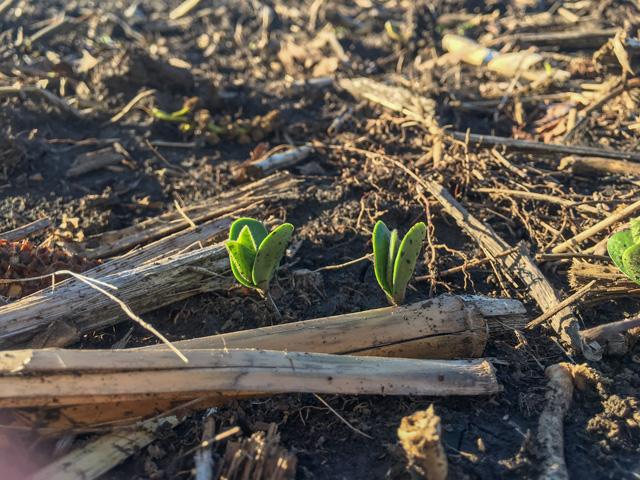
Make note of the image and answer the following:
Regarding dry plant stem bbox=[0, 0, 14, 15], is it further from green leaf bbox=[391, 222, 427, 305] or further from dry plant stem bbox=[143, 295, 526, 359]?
green leaf bbox=[391, 222, 427, 305]

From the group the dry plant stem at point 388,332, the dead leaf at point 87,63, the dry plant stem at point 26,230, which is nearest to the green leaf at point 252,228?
the dry plant stem at point 388,332

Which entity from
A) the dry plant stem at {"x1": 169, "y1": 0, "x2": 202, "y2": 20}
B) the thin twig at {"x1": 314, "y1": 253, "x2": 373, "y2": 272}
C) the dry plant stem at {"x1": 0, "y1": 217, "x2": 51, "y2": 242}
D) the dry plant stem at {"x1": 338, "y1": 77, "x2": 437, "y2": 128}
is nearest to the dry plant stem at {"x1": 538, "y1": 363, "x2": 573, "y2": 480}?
the thin twig at {"x1": 314, "y1": 253, "x2": 373, "y2": 272}

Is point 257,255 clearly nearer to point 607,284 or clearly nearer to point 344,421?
point 344,421

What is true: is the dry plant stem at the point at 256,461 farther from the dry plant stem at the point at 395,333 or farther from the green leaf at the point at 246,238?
the green leaf at the point at 246,238

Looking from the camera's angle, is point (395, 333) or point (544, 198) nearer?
point (395, 333)

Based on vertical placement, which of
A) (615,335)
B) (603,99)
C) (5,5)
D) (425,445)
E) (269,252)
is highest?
(5,5)

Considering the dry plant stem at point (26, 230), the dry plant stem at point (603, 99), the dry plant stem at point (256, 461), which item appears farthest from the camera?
the dry plant stem at point (603, 99)

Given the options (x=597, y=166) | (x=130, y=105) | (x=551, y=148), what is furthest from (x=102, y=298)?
(x=597, y=166)
